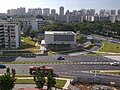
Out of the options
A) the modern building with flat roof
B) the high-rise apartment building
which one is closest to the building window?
the modern building with flat roof

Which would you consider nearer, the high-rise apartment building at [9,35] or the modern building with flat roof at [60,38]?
the high-rise apartment building at [9,35]

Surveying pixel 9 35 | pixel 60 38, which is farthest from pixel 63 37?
pixel 9 35

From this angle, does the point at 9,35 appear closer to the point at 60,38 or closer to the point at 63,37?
the point at 60,38

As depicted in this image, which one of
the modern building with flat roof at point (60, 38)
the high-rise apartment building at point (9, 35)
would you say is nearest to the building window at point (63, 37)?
the modern building with flat roof at point (60, 38)

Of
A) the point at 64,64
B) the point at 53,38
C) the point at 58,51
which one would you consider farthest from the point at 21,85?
the point at 53,38

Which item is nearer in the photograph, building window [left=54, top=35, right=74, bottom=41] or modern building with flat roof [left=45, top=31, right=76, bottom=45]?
modern building with flat roof [left=45, top=31, right=76, bottom=45]

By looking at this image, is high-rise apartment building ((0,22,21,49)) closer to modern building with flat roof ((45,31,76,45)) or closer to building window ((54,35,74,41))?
modern building with flat roof ((45,31,76,45))

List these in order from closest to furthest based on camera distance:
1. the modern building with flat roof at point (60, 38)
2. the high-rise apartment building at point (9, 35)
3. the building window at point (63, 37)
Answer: the high-rise apartment building at point (9, 35), the modern building with flat roof at point (60, 38), the building window at point (63, 37)

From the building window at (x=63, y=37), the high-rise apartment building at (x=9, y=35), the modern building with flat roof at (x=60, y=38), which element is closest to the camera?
the high-rise apartment building at (x=9, y=35)

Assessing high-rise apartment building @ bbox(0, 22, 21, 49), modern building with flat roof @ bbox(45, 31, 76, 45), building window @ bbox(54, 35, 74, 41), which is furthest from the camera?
building window @ bbox(54, 35, 74, 41)

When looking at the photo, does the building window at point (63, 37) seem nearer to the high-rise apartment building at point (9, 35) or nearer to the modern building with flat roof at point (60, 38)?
the modern building with flat roof at point (60, 38)

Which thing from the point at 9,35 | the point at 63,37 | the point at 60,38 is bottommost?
the point at 60,38

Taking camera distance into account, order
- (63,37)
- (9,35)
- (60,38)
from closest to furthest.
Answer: (9,35), (63,37), (60,38)
